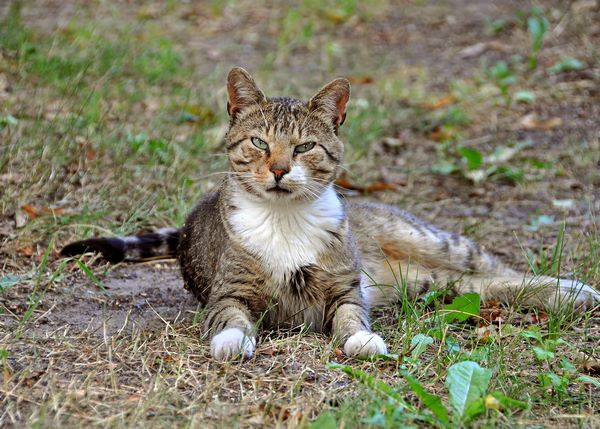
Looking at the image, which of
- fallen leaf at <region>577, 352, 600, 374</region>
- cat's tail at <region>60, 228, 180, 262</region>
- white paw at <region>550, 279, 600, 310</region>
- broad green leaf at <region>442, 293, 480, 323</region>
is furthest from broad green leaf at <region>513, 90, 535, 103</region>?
fallen leaf at <region>577, 352, 600, 374</region>

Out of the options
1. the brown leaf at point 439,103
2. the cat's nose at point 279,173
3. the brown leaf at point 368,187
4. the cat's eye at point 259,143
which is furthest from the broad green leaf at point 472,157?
the cat's nose at point 279,173

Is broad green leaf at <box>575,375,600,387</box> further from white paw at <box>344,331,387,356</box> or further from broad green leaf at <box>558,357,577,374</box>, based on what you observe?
white paw at <box>344,331,387,356</box>

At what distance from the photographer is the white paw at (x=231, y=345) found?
11.8ft

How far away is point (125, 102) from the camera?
23.7 ft

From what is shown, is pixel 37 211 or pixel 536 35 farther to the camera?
pixel 536 35

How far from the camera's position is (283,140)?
4.11 meters

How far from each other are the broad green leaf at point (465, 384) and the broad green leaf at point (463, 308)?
860 mm

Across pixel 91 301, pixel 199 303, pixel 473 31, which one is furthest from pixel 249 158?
pixel 473 31

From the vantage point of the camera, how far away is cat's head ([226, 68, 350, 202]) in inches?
157

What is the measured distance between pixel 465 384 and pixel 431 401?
191 millimetres

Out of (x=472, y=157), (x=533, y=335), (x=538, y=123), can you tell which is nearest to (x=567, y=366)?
(x=533, y=335)

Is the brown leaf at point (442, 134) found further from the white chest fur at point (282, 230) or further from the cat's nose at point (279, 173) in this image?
the cat's nose at point (279, 173)

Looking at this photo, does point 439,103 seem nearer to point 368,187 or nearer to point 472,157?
point 472,157

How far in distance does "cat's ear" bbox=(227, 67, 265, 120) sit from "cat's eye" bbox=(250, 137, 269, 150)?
0.83 ft
